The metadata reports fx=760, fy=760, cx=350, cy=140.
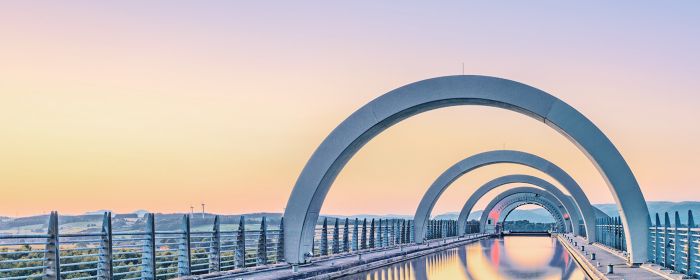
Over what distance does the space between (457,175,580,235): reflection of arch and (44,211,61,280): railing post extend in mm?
44708

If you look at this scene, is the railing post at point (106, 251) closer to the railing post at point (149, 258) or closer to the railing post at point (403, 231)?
the railing post at point (149, 258)

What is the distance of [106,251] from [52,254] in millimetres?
1546

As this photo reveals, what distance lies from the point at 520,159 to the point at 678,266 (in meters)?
24.3

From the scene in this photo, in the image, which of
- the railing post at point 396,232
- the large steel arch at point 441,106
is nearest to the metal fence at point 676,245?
the large steel arch at point 441,106

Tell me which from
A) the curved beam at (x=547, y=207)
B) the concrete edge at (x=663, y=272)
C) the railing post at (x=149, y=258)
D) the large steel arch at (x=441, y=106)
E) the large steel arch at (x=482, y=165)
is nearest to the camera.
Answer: the railing post at (x=149, y=258)

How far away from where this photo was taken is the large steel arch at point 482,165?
4103 cm

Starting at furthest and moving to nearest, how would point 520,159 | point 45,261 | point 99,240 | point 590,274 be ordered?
point 520,159
point 590,274
point 99,240
point 45,261

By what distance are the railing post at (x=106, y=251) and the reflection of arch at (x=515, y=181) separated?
43178 millimetres

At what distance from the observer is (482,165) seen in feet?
137

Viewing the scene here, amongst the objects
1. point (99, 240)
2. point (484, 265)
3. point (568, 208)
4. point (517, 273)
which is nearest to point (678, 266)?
point (517, 273)

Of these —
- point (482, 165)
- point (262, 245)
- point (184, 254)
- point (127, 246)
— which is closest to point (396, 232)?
point (482, 165)

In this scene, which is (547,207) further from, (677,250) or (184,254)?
(184,254)

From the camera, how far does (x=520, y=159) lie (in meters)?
41.2

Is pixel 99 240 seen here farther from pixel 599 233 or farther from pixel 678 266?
pixel 599 233
